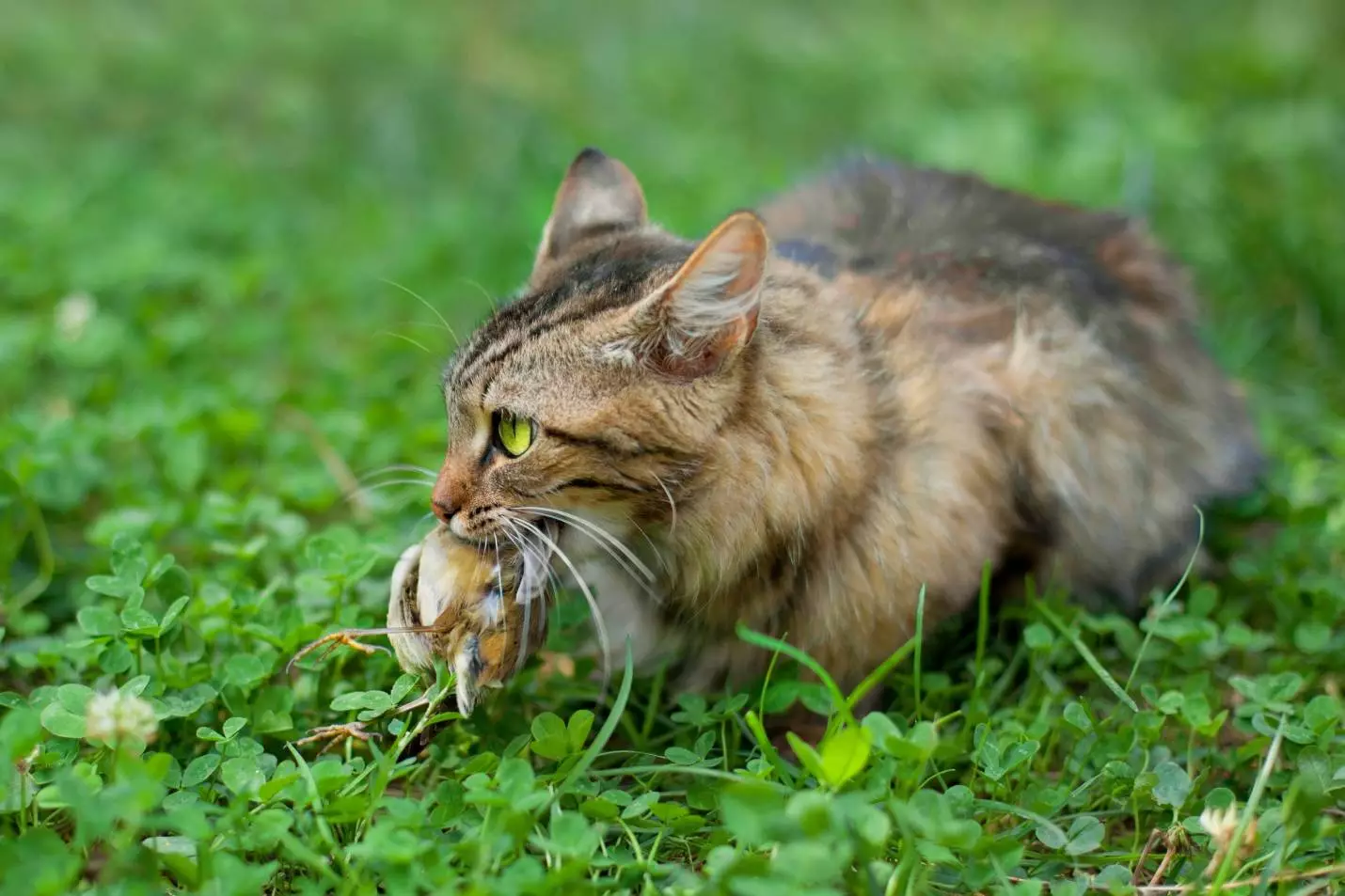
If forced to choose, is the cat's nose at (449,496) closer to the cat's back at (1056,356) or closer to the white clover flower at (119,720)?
the white clover flower at (119,720)

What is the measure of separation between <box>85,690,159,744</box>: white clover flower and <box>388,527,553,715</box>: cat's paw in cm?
44

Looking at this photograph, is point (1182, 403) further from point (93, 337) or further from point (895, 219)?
point (93, 337)

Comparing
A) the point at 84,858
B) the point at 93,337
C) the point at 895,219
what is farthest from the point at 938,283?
the point at 93,337

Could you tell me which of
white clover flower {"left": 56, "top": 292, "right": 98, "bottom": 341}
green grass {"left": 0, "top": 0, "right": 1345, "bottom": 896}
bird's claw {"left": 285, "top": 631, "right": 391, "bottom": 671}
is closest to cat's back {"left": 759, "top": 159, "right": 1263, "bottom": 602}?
green grass {"left": 0, "top": 0, "right": 1345, "bottom": 896}

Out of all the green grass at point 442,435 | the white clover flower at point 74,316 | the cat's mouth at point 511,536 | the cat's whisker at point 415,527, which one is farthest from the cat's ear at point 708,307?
the white clover flower at point 74,316

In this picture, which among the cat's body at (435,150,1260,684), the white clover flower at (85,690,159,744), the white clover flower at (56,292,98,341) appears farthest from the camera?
the white clover flower at (56,292,98,341)

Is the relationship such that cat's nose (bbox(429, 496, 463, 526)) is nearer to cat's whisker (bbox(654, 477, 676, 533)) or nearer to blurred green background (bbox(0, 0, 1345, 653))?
cat's whisker (bbox(654, 477, 676, 533))

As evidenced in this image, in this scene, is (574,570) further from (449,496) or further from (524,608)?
(449,496)

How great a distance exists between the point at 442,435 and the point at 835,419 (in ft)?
4.28

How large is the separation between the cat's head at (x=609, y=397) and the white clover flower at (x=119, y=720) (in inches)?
24.3

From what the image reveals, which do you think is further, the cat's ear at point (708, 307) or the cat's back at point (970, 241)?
the cat's back at point (970, 241)

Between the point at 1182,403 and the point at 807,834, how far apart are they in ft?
5.99

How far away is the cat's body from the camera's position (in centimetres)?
221

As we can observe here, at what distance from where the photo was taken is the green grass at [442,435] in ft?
6.22
